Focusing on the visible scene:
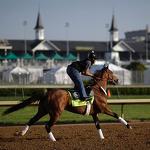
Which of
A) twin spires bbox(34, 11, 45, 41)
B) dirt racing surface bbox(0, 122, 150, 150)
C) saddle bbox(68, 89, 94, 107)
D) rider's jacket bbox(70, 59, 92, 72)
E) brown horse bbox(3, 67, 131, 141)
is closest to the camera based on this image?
dirt racing surface bbox(0, 122, 150, 150)

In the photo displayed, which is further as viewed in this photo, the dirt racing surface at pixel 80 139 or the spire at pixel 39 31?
the spire at pixel 39 31

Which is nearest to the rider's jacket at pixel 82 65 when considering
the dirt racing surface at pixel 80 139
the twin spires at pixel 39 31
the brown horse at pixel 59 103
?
the brown horse at pixel 59 103

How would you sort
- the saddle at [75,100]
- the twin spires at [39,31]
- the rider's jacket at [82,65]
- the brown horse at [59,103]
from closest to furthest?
the brown horse at [59,103]
the saddle at [75,100]
the rider's jacket at [82,65]
the twin spires at [39,31]

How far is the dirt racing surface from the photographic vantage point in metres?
10.7

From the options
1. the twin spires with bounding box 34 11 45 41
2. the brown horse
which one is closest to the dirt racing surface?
the brown horse

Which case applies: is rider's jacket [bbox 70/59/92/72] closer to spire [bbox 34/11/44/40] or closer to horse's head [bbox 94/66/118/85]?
horse's head [bbox 94/66/118/85]

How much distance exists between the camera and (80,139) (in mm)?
12242

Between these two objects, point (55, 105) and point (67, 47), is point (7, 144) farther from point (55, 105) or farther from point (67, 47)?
point (67, 47)

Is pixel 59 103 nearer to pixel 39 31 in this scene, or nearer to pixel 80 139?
pixel 80 139

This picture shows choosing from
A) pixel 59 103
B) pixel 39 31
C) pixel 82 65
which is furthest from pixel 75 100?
pixel 39 31

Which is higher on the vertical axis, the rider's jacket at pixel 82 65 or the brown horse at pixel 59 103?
the rider's jacket at pixel 82 65

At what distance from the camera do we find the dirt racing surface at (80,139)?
35.1 ft

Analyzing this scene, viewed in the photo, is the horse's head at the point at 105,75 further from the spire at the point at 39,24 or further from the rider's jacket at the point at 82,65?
the spire at the point at 39,24

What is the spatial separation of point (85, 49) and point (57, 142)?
270 ft
